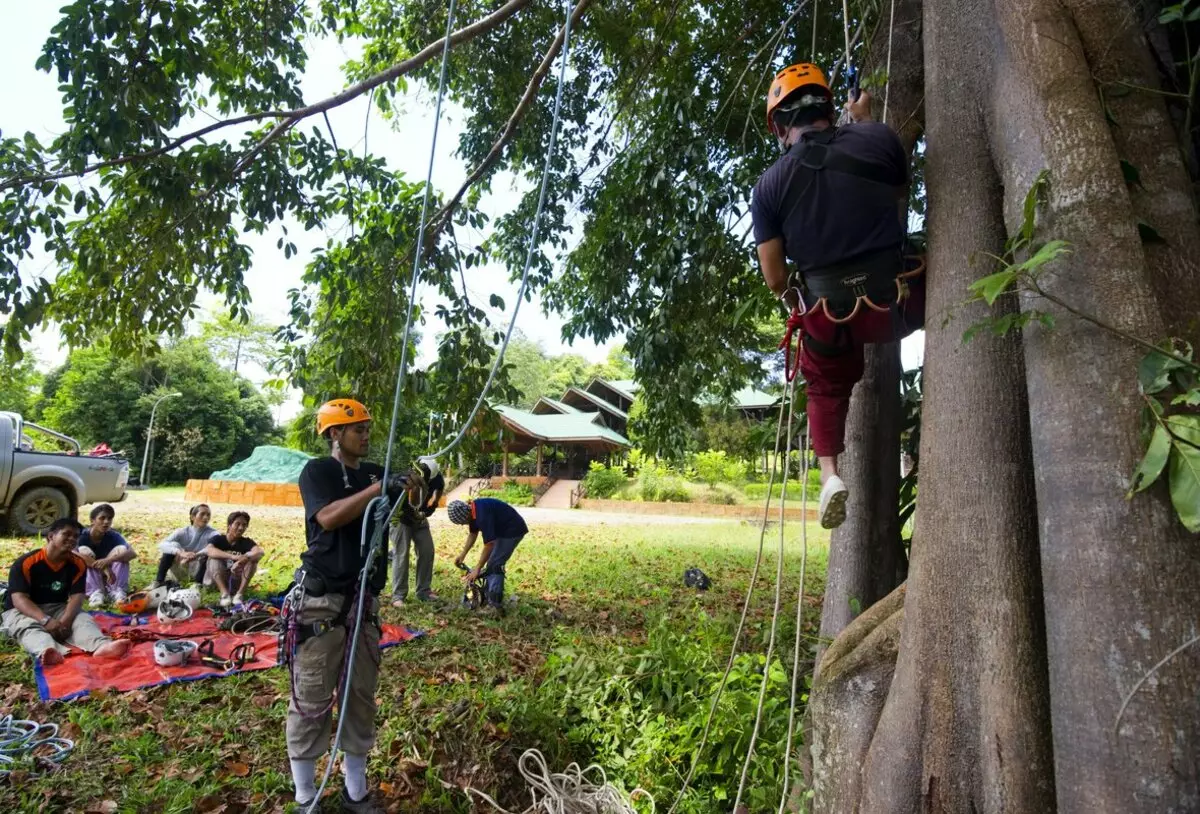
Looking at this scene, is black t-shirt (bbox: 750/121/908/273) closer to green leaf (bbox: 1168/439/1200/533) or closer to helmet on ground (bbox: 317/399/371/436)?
green leaf (bbox: 1168/439/1200/533)

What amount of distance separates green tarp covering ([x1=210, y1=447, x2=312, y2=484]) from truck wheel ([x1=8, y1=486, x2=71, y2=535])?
1679cm

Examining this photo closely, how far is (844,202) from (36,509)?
40.2 feet

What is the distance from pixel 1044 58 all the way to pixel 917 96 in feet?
3.78

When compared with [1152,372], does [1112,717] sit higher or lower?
lower

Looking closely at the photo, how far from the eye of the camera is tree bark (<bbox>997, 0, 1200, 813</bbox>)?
1344mm

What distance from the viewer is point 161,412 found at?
3150 centimetres

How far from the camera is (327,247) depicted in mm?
5641

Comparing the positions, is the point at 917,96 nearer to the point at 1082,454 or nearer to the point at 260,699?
the point at 1082,454

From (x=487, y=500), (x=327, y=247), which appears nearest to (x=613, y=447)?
(x=487, y=500)

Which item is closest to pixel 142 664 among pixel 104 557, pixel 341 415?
pixel 104 557

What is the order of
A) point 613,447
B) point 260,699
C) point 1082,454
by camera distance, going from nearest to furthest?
point 1082,454
point 260,699
point 613,447

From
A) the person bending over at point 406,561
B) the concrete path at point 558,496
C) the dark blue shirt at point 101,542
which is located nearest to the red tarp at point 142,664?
the dark blue shirt at point 101,542

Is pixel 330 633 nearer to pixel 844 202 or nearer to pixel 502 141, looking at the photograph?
pixel 844 202

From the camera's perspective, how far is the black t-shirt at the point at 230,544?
23.5ft
